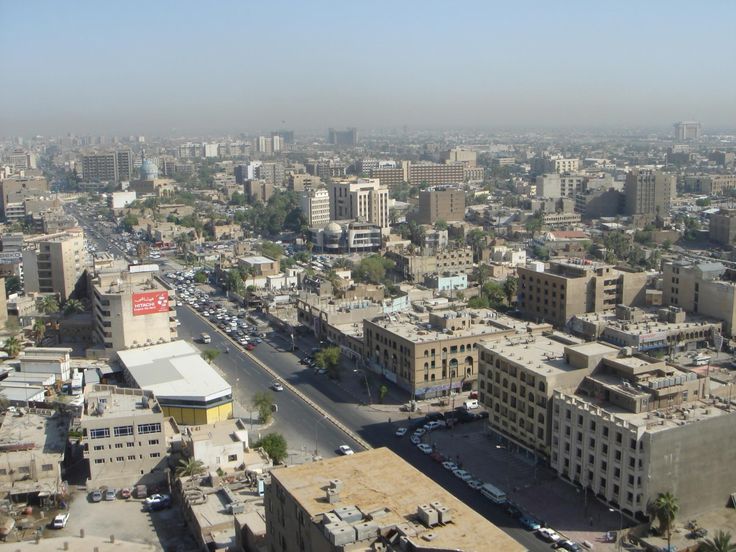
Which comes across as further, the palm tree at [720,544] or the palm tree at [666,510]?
the palm tree at [666,510]

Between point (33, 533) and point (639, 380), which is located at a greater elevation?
point (639, 380)

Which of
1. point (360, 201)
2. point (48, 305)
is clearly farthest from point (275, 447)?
point (360, 201)

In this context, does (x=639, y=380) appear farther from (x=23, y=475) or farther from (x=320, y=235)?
(x=320, y=235)

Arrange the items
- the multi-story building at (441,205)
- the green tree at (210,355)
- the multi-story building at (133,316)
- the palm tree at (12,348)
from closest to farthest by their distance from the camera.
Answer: the green tree at (210,355), the multi-story building at (133,316), the palm tree at (12,348), the multi-story building at (441,205)

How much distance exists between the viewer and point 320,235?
58.2 metres

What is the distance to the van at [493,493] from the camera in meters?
19.4

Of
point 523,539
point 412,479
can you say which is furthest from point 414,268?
point 412,479

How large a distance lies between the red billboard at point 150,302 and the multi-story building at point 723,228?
1652 inches

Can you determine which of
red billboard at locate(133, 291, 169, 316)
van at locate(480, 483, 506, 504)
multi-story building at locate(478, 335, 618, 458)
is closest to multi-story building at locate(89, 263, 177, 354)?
red billboard at locate(133, 291, 169, 316)

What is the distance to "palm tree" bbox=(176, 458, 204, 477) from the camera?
1997cm

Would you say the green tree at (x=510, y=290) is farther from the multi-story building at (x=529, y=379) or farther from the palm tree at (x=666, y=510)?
the palm tree at (x=666, y=510)

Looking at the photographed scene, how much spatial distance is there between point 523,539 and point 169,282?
3410cm

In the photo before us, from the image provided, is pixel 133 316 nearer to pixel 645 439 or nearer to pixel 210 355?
pixel 210 355

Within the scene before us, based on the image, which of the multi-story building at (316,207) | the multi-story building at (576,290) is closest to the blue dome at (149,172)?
the multi-story building at (316,207)
